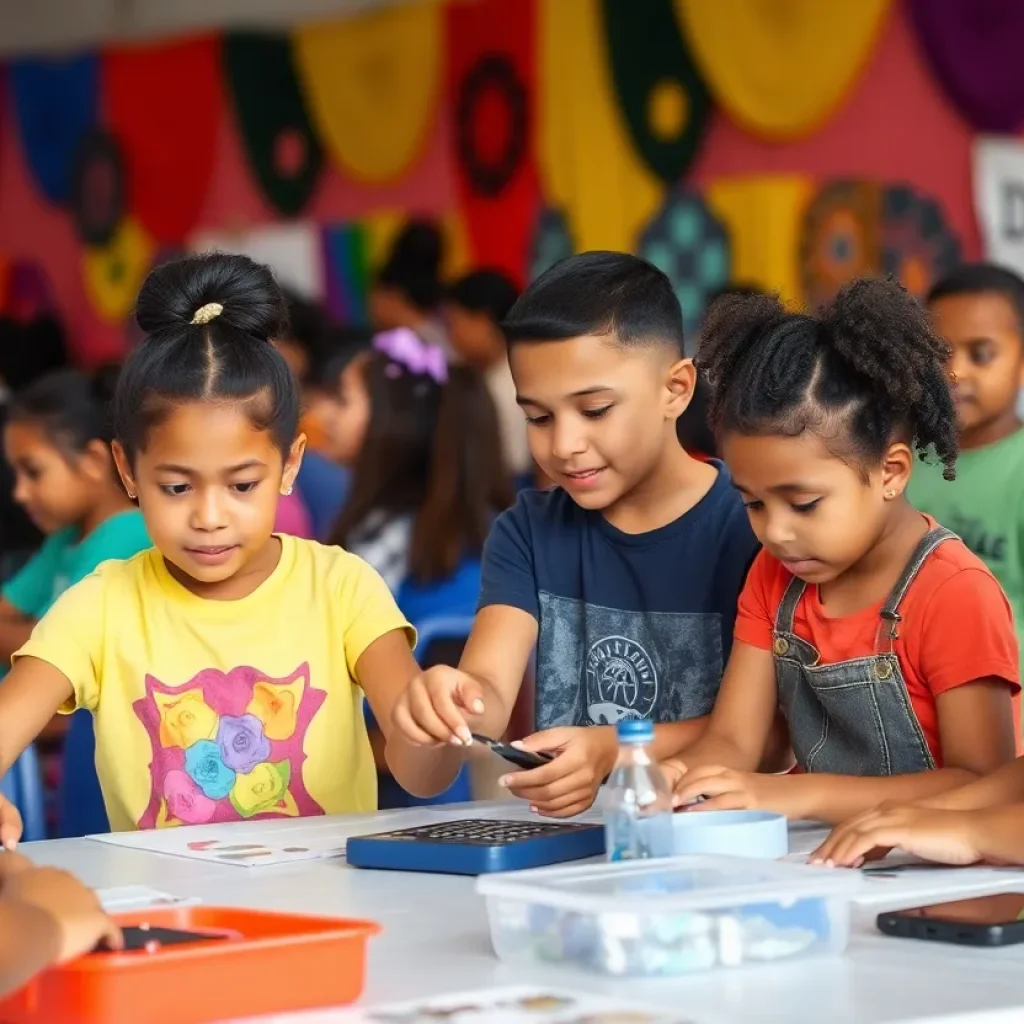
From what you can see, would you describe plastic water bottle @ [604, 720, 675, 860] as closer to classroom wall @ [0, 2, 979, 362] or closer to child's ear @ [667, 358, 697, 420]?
child's ear @ [667, 358, 697, 420]

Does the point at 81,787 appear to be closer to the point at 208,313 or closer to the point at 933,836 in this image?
the point at 208,313

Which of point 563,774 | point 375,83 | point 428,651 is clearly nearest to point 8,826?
point 563,774

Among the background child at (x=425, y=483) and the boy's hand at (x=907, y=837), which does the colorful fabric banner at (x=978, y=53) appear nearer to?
the background child at (x=425, y=483)

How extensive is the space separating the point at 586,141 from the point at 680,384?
4088 mm

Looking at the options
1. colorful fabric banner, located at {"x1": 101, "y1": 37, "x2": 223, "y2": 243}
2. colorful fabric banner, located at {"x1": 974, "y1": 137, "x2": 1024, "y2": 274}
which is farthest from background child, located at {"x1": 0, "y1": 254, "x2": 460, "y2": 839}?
colorful fabric banner, located at {"x1": 101, "y1": 37, "x2": 223, "y2": 243}

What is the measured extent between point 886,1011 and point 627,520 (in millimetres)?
1210

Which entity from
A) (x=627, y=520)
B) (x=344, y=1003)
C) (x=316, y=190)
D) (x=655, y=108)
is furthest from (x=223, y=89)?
(x=344, y=1003)

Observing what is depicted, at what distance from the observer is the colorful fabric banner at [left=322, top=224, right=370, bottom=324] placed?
728cm

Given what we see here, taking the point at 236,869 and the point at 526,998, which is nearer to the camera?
the point at 526,998

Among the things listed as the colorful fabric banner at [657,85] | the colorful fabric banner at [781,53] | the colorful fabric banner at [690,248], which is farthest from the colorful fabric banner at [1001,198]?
the colorful fabric banner at [657,85]

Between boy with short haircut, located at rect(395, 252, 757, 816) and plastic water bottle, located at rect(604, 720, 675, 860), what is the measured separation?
55cm

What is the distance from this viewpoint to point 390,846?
1641 mm

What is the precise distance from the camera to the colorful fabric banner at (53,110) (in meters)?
8.41

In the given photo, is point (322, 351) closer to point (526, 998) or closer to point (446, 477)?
point (446, 477)
